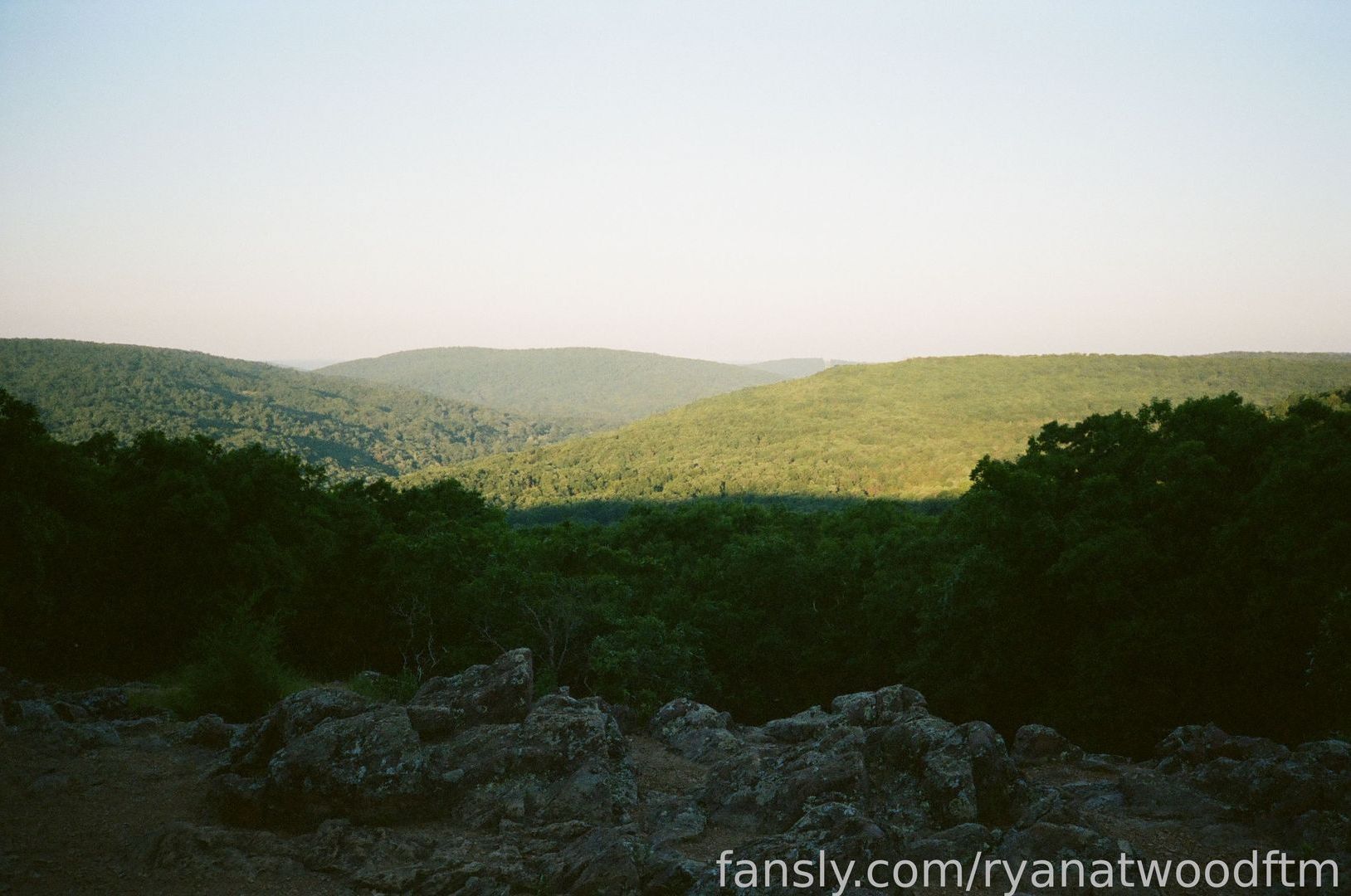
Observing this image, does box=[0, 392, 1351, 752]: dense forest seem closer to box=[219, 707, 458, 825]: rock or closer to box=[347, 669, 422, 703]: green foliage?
box=[347, 669, 422, 703]: green foliage

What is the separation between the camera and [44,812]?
31.6 feet

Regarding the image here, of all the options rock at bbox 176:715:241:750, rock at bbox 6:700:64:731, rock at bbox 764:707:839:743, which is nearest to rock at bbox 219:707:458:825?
rock at bbox 176:715:241:750

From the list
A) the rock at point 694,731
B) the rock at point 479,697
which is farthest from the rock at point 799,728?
the rock at point 479,697

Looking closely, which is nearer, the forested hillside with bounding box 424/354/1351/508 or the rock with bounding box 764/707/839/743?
the rock with bounding box 764/707/839/743

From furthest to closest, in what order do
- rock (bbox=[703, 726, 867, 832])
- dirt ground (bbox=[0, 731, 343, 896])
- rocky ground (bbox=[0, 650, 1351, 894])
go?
1. rock (bbox=[703, 726, 867, 832])
2. rocky ground (bbox=[0, 650, 1351, 894])
3. dirt ground (bbox=[0, 731, 343, 896])

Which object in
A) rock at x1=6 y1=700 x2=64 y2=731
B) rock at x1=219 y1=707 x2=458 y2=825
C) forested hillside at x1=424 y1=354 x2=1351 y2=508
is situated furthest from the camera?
forested hillside at x1=424 y1=354 x2=1351 y2=508

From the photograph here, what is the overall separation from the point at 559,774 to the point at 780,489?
108 metres

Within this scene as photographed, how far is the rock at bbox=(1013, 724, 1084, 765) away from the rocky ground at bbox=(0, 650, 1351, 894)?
110 centimetres

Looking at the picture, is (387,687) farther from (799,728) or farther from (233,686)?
(799,728)

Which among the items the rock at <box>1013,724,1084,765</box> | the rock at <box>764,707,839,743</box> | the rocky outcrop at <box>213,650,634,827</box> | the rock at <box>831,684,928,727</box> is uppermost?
the rocky outcrop at <box>213,650,634,827</box>

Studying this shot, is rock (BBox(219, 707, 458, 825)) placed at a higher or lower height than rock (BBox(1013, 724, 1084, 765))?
higher

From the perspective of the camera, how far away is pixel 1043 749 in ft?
49.2

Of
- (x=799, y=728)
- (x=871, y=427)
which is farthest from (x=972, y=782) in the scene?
(x=871, y=427)

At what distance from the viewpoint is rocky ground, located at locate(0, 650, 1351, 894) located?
28.5ft
